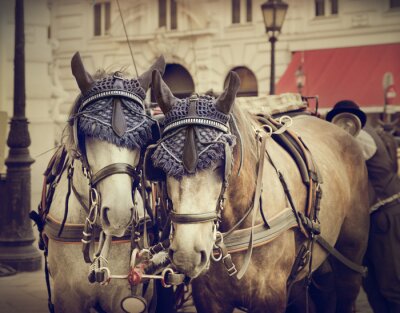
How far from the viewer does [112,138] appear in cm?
402

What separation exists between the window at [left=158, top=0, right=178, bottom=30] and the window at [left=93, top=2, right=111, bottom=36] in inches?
72.1

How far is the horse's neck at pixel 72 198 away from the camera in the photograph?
14.4 ft

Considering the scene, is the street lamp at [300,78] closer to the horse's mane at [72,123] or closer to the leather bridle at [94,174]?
the horse's mane at [72,123]

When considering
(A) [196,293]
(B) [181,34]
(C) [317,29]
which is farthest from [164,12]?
(A) [196,293]

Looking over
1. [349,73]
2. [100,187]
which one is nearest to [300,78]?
[349,73]

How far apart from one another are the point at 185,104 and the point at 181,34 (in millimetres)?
A: 22928

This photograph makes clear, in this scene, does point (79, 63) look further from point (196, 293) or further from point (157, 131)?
point (196, 293)

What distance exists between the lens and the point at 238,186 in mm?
4039

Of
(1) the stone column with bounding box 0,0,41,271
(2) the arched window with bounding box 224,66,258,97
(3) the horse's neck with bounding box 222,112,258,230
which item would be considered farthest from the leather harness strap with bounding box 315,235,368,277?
(2) the arched window with bounding box 224,66,258,97

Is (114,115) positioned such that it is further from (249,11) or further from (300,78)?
(249,11)

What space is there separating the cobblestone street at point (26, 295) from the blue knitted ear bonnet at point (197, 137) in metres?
3.78

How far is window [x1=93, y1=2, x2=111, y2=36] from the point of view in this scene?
26047 millimetres

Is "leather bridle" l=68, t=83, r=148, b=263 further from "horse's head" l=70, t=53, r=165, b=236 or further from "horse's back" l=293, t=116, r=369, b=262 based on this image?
"horse's back" l=293, t=116, r=369, b=262

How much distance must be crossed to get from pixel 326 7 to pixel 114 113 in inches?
841
